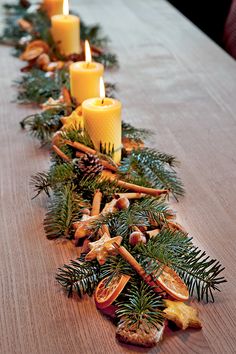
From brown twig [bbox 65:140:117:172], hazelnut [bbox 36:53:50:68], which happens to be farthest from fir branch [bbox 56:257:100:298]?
hazelnut [bbox 36:53:50:68]

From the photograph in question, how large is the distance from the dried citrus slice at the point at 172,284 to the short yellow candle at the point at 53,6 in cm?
116

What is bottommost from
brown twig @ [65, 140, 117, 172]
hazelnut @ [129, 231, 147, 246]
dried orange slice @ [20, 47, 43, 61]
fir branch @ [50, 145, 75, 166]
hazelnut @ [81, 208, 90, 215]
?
dried orange slice @ [20, 47, 43, 61]

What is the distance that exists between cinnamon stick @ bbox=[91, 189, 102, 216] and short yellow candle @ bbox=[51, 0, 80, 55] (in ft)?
2.25

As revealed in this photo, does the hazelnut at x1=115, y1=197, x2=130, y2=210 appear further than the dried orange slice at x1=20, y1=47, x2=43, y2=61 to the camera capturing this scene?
No

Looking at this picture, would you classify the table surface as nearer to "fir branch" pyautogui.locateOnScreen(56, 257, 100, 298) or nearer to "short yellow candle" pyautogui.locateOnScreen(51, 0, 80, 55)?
"fir branch" pyautogui.locateOnScreen(56, 257, 100, 298)

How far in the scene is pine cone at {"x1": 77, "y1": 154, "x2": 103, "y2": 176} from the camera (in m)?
0.92

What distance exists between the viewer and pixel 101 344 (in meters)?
0.66

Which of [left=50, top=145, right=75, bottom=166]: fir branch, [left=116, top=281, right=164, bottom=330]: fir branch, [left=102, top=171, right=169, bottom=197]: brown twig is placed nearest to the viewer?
[left=116, top=281, right=164, bottom=330]: fir branch

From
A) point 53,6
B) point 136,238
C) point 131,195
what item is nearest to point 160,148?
point 131,195

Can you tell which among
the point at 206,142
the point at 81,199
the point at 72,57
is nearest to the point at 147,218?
the point at 81,199

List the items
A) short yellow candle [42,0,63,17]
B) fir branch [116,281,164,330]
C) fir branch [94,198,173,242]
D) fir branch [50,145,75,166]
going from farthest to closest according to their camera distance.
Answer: short yellow candle [42,0,63,17] < fir branch [50,145,75,166] < fir branch [94,198,173,242] < fir branch [116,281,164,330]

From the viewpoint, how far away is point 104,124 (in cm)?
96

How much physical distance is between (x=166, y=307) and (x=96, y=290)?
9cm

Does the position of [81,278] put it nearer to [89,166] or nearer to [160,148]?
[89,166]
